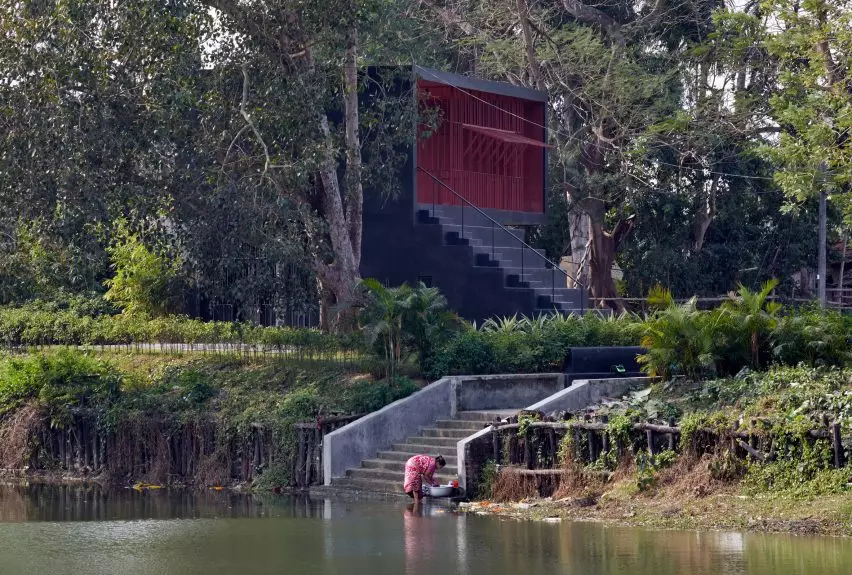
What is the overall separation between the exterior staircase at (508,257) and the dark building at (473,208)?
0.09 feet

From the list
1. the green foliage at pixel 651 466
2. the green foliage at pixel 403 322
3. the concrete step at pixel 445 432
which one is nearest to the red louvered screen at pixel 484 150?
the green foliage at pixel 403 322

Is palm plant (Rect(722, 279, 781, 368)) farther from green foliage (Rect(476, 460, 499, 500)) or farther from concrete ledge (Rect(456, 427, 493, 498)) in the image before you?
green foliage (Rect(476, 460, 499, 500))

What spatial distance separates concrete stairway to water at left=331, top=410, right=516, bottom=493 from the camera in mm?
21266

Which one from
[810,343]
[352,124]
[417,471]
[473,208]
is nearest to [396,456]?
[417,471]

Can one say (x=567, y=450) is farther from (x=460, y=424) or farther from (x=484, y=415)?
(x=460, y=424)

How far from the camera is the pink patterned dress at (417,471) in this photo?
65.7 ft

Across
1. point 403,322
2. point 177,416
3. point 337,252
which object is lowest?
point 177,416

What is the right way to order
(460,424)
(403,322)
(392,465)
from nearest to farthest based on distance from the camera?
(392,465) → (460,424) → (403,322)

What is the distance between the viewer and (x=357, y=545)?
1562 centimetres

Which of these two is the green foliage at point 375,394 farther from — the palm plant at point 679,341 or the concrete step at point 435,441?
the palm plant at point 679,341

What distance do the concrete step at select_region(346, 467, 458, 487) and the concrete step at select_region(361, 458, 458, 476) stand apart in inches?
2.2

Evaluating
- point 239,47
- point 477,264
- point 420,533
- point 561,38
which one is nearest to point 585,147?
point 561,38

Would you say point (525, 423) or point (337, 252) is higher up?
point (337, 252)

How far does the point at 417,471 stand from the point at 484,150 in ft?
47.3
